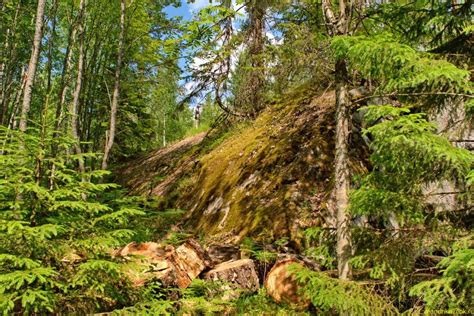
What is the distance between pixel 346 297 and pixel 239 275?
198 centimetres

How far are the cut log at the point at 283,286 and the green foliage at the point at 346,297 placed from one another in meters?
0.85

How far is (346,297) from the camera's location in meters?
3.56

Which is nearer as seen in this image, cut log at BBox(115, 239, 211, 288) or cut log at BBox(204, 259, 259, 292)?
cut log at BBox(115, 239, 211, 288)

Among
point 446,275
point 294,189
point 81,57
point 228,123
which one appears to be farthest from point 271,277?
point 81,57

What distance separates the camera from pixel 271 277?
5055 millimetres

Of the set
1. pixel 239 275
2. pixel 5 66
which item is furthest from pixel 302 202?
pixel 5 66

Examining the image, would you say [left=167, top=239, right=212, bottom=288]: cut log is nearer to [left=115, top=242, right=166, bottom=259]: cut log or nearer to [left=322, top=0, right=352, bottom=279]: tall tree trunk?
[left=115, top=242, right=166, bottom=259]: cut log

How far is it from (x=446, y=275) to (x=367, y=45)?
81.7 inches

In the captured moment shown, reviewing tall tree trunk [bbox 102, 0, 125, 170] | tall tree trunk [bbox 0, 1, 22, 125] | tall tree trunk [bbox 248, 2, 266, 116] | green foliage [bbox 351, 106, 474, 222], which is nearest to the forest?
green foliage [bbox 351, 106, 474, 222]

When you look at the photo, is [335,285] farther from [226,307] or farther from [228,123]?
[228,123]

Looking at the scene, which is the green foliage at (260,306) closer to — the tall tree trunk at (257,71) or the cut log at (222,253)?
the cut log at (222,253)

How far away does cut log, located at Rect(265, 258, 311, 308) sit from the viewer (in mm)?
4713

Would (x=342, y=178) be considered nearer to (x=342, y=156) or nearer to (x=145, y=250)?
(x=342, y=156)

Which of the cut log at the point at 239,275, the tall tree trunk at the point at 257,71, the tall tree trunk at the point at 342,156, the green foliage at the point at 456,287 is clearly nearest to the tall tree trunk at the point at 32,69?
the cut log at the point at 239,275
